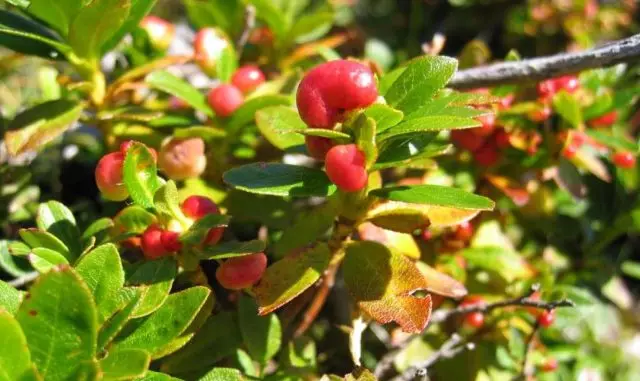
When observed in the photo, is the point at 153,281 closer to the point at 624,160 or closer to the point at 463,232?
the point at 463,232

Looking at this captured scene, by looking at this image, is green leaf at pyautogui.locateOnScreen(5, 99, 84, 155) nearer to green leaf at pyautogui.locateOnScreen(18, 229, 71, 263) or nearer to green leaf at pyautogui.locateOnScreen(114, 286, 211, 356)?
green leaf at pyautogui.locateOnScreen(18, 229, 71, 263)

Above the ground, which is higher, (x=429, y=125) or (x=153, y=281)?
(x=429, y=125)

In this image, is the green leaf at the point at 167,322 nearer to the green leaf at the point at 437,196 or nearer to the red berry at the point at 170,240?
the red berry at the point at 170,240

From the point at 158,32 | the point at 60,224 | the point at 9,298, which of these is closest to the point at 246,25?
the point at 158,32

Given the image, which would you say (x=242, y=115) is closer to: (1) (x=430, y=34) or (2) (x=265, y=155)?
(2) (x=265, y=155)

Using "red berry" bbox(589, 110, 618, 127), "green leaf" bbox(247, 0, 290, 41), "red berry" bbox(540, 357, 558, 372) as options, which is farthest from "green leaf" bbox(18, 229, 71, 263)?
"red berry" bbox(589, 110, 618, 127)

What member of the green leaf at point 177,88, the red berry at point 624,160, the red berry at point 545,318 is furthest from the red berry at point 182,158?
the red berry at point 624,160
